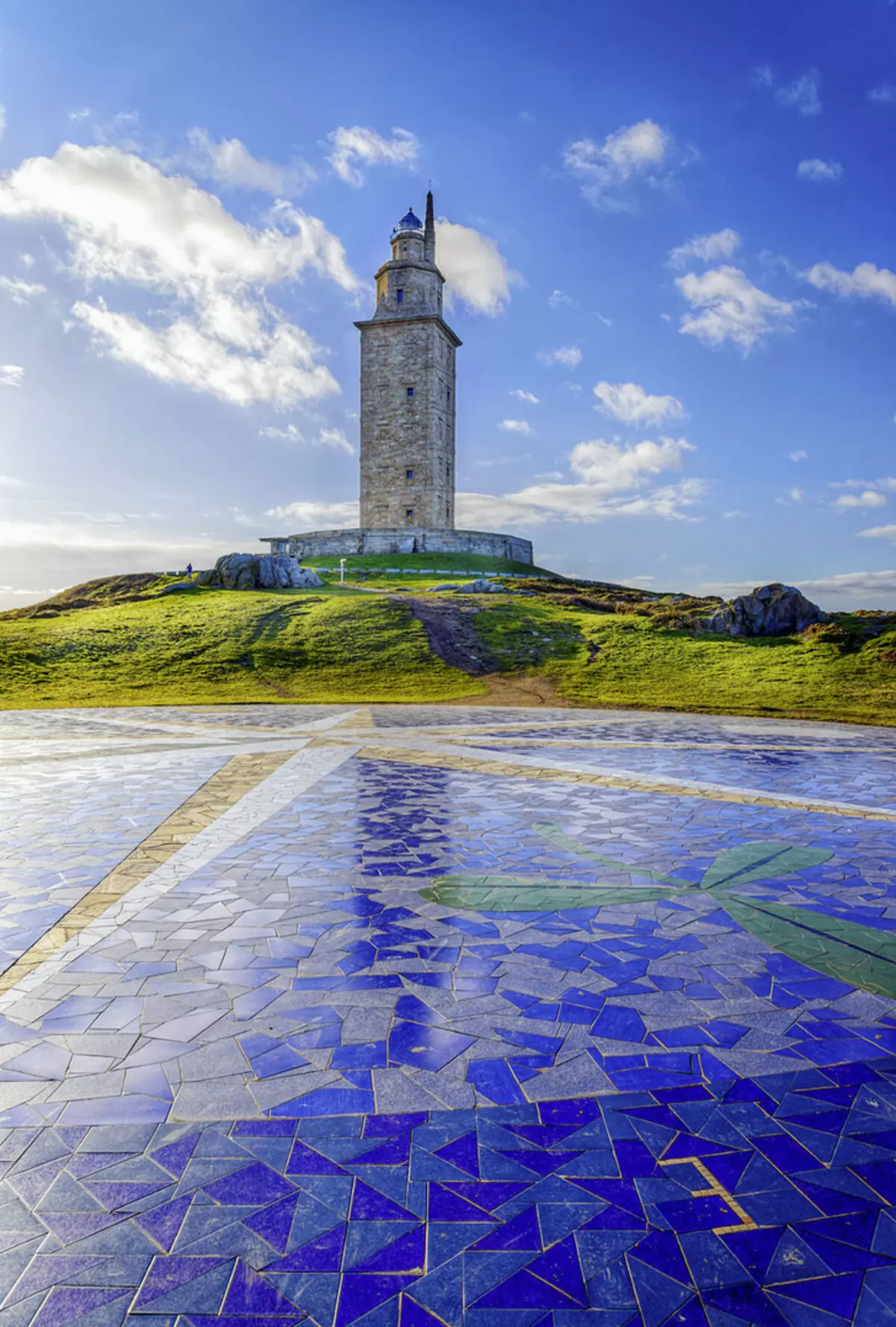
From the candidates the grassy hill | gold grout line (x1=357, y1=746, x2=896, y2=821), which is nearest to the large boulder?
the grassy hill

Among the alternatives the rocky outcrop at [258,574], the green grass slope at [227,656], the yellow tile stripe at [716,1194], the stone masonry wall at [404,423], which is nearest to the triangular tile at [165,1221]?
the yellow tile stripe at [716,1194]

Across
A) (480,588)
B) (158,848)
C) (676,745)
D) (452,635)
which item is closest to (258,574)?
(480,588)

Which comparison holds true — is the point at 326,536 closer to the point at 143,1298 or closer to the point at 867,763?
the point at 867,763

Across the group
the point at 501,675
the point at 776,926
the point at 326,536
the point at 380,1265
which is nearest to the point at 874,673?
the point at 501,675

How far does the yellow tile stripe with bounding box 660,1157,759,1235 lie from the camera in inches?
104

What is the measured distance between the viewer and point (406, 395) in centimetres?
5991

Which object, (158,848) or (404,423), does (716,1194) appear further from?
(404,423)

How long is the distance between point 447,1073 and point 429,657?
23.9 meters

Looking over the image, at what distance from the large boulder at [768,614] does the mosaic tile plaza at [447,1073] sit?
21743mm

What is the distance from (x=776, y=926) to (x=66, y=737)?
42.2 ft

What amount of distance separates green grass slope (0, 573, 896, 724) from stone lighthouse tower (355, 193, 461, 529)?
26.3 m

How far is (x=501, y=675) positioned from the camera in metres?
26.0

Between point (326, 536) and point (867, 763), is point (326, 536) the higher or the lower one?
the higher one

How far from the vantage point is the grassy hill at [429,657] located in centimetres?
2247
